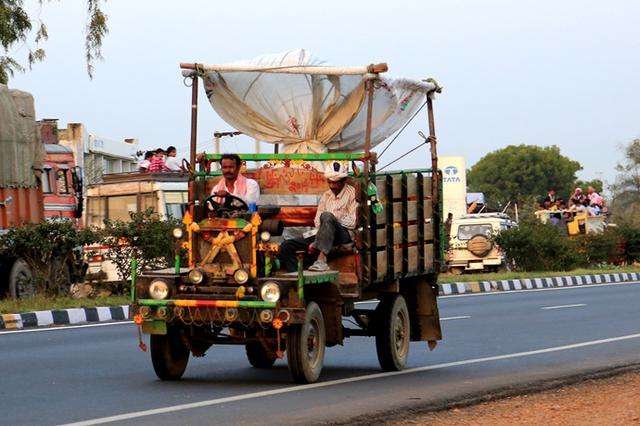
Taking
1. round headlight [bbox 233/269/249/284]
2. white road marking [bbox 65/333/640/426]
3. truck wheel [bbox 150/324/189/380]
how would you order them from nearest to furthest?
white road marking [bbox 65/333/640/426] → round headlight [bbox 233/269/249/284] → truck wheel [bbox 150/324/189/380]

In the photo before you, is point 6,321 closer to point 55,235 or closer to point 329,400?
point 55,235

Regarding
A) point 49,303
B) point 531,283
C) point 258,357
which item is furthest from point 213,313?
point 531,283

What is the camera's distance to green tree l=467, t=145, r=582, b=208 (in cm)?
11369

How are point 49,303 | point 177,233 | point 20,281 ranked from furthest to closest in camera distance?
point 20,281
point 49,303
point 177,233

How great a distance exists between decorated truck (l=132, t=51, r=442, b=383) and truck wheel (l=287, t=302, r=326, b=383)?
0.04 feet

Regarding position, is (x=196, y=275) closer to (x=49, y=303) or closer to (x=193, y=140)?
(x=193, y=140)

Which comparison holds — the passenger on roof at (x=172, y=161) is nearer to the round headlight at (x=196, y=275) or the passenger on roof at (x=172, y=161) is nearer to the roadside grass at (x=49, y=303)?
the roadside grass at (x=49, y=303)

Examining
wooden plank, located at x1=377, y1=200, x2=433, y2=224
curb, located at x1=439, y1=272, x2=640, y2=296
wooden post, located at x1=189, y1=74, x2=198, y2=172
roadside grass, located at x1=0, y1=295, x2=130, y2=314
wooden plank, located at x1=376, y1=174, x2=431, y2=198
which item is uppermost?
wooden post, located at x1=189, y1=74, x2=198, y2=172

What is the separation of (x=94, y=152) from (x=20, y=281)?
2505 centimetres

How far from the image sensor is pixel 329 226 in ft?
38.5

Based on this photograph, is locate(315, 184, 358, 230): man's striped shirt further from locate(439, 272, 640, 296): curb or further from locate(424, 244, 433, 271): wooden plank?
locate(439, 272, 640, 296): curb

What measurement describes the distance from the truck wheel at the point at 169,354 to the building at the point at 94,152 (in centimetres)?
3065

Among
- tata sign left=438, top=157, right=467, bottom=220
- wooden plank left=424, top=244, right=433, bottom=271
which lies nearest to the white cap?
wooden plank left=424, top=244, right=433, bottom=271

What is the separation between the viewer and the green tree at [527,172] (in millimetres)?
113688
